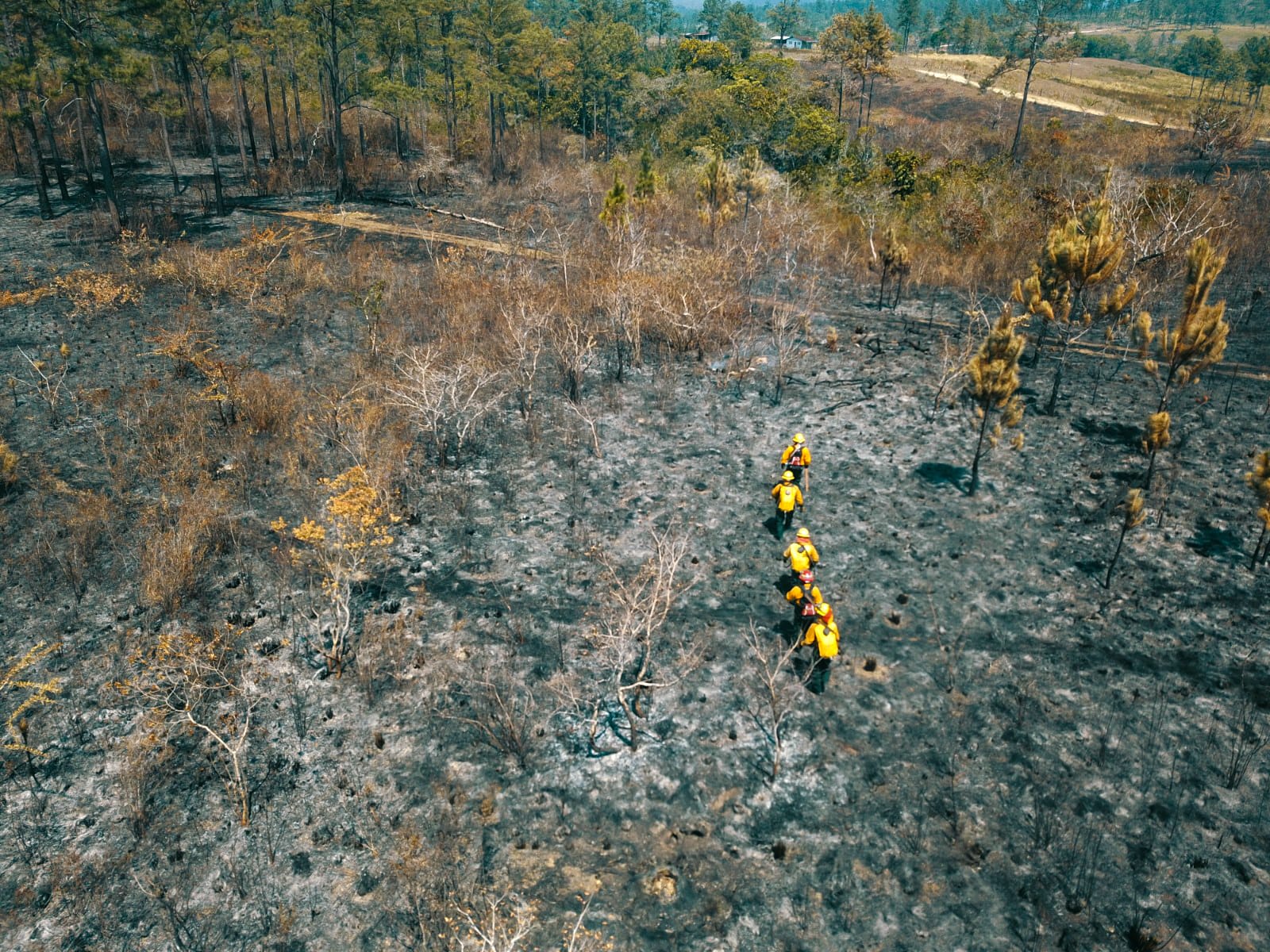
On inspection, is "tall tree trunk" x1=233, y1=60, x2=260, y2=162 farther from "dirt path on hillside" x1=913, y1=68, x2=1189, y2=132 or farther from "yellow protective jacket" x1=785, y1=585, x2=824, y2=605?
"dirt path on hillside" x1=913, y1=68, x2=1189, y2=132

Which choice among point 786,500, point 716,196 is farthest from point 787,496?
point 716,196

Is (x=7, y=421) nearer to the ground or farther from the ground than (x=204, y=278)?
nearer to the ground

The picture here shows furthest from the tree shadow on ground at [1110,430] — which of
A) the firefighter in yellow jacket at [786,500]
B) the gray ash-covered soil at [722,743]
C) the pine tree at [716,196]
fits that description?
the pine tree at [716,196]

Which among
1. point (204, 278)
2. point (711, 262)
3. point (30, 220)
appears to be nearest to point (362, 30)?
point (30, 220)

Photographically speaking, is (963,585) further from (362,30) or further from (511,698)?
(362,30)

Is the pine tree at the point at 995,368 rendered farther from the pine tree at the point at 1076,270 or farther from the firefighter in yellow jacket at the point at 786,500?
the firefighter in yellow jacket at the point at 786,500

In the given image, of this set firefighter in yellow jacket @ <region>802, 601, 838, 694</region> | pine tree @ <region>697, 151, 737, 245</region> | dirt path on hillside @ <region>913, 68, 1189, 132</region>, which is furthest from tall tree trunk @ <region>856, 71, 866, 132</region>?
firefighter in yellow jacket @ <region>802, 601, 838, 694</region>
